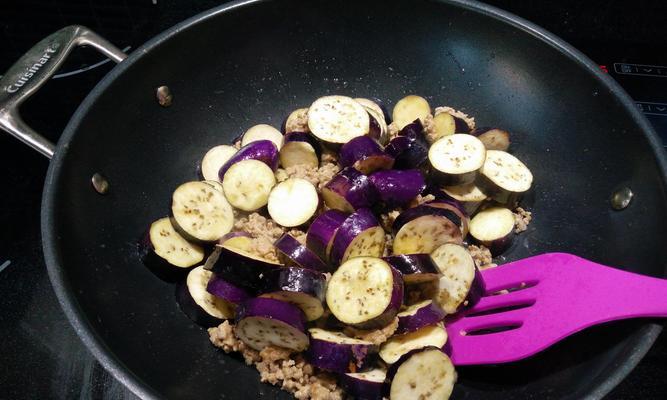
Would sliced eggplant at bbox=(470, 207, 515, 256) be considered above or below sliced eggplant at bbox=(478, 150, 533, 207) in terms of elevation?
below

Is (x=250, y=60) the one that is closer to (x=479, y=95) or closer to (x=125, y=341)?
(x=479, y=95)

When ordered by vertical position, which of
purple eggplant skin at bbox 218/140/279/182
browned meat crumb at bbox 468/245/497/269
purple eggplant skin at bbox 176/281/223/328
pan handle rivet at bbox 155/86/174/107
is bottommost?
purple eggplant skin at bbox 176/281/223/328

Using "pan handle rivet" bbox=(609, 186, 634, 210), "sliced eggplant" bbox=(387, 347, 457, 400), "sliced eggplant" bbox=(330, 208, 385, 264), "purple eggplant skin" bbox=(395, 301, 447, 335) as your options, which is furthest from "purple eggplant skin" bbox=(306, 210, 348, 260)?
"pan handle rivet" bbox=(609, 186, 634, 210)

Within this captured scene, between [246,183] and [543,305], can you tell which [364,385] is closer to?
[543,305]

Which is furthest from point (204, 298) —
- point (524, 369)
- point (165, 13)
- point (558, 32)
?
point (558, 32)

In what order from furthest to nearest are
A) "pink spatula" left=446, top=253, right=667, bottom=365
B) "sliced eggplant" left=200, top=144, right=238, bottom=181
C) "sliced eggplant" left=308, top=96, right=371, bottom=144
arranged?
"sliced eggplant" left=200, top=144, right=238, bottom=181, "sliced eggplant" left=308, top=96, right=371, bottom=144, "pink spatula" left=446, top=253, right=667, bottom=365

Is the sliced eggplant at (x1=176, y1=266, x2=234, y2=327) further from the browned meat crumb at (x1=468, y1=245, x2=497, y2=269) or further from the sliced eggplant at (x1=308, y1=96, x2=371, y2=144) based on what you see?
the browned meat crumb at (x1=468, y1=245, x2=497, y2=269)

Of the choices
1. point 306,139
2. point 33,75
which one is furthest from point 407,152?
point 33,75
